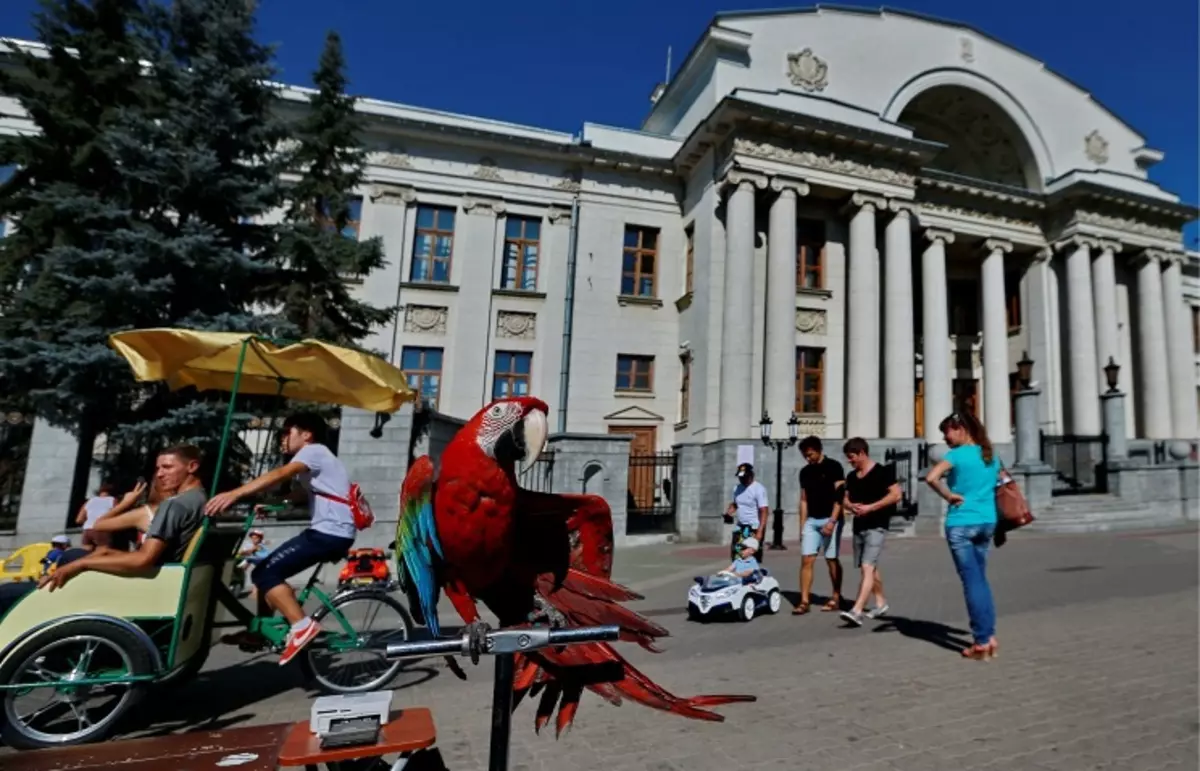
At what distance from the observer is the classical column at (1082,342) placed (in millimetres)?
24969

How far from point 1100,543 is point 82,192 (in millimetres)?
20734

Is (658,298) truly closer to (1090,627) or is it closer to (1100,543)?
(1100,543)

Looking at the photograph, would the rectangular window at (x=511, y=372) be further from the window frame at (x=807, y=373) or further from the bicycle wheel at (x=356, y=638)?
the bicycle wheel at (x=356, y=638)

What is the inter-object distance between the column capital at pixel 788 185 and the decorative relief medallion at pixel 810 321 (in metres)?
3.88

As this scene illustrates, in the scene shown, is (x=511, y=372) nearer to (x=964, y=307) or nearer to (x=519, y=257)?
(x=519, y=257)

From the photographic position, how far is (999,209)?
2606 cm

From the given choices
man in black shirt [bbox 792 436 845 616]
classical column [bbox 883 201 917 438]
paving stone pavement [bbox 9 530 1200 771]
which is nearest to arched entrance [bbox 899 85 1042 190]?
classical column [bbox 883 201 917 438]

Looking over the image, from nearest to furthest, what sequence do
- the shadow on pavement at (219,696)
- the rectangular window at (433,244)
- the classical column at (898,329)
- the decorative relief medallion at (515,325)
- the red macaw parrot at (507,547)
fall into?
the red macaw parrot at (507,547) < the shadow on pavement at (219,696) < the classical column at (898,329) < the rectangular window at (433,244) < the decorative relief medallion at (515,325)

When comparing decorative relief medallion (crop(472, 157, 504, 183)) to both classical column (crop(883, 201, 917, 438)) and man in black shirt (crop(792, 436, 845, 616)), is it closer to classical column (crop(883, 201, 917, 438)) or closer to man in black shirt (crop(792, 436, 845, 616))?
classical column (crop(883, 201, 917, 438))

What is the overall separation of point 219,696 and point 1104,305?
31759mm

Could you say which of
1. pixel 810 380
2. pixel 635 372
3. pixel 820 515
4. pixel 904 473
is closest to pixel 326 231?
pixel 820 515

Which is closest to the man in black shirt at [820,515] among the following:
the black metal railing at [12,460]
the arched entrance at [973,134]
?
the black metal railing at [12,460]

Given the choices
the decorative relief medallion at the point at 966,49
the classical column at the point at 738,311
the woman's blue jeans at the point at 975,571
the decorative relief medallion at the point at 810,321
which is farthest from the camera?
the decorative relief medallion at the point at 966,49

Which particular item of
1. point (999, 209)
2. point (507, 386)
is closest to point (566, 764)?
point (507, 386)
